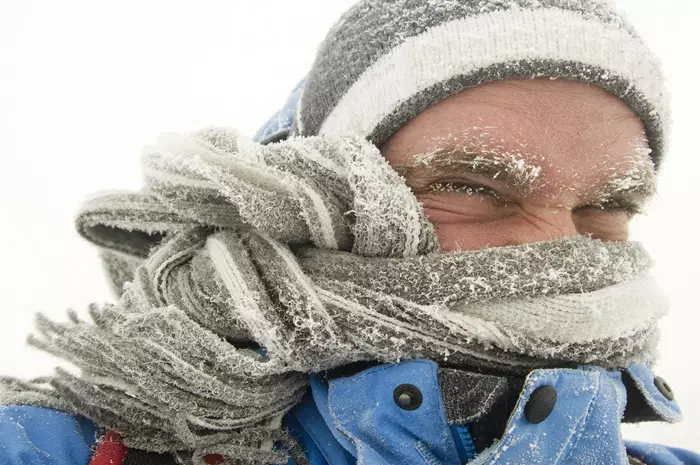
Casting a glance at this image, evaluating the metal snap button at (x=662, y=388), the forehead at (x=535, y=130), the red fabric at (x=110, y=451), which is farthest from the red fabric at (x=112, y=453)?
the metal snap button at (x=662, y=388)

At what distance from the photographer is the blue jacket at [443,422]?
79cm

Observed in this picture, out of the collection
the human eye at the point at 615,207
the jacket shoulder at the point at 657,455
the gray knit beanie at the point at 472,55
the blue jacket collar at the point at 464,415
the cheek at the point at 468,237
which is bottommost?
the jacket shoulder at the point at 657,455

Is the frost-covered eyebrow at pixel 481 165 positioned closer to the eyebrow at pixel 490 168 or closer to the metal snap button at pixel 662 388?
the eyebrow at pixel 490 168

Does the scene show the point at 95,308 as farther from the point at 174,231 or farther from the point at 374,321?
the point at 374,321

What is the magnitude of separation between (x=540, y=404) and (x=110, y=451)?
67 cm

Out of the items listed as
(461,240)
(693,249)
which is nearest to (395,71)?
(461,240)

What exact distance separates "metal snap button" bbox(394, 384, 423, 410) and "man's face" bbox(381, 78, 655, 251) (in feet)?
0.85

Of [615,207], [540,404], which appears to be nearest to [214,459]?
[540,404]

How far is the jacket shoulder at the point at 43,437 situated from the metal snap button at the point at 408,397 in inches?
19.9

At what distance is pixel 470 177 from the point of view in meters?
0.98

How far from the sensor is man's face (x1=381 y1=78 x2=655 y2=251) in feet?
3.13

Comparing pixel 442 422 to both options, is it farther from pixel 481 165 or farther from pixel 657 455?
pixel 657 455

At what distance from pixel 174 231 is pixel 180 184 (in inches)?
5.8

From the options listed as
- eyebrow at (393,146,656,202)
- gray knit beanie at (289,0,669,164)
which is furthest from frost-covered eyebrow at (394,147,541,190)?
gray knit beanie at (289,0,669,164)
